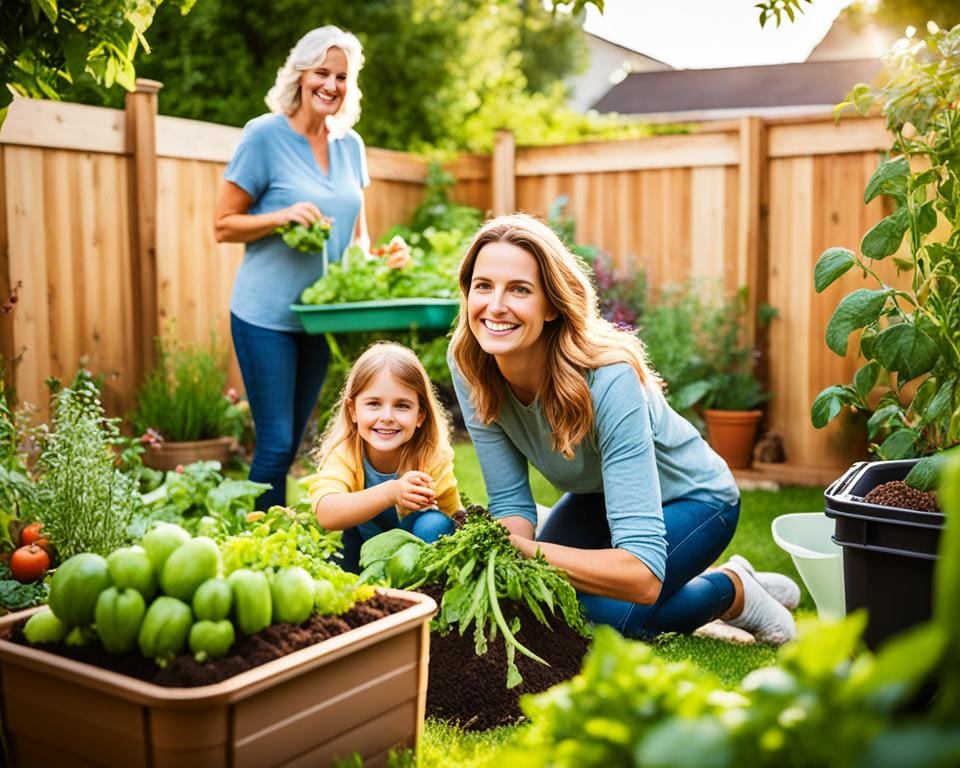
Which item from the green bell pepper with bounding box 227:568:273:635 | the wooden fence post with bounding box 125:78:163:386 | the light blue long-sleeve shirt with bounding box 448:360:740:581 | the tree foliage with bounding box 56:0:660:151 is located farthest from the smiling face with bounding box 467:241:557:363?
the tree foliage with bounding box 56:0:660:151

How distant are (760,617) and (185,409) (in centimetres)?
323

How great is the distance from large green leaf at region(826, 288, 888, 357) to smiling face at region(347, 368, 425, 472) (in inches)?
44.0

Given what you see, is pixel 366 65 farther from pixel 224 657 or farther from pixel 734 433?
pixel 224 657

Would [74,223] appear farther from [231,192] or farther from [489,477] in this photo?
[489,477]

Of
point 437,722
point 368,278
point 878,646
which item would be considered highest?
point 368,278

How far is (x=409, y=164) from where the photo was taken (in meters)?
7.00

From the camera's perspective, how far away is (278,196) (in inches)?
149

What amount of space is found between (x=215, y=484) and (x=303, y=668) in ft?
8.17

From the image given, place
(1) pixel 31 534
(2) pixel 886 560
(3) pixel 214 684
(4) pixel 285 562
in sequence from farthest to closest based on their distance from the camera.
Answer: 1. (1) pixel 31 534
2. (2) pixel 886 560
3. (4) pixel 285 562
4. (3) pixel 214 684

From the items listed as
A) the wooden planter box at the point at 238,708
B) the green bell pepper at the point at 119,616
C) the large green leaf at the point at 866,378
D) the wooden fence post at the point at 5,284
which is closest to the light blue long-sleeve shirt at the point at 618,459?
the large green leaf at the point at 866,378

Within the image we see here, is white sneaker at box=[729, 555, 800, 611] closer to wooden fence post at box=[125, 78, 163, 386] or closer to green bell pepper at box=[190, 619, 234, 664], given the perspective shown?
green bell pepper at box=[190, 619, 234, 664]

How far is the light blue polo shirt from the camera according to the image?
12.2 ft

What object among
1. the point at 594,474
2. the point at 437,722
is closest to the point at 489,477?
the point at 594,474

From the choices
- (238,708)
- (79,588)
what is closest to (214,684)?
(238,708)
